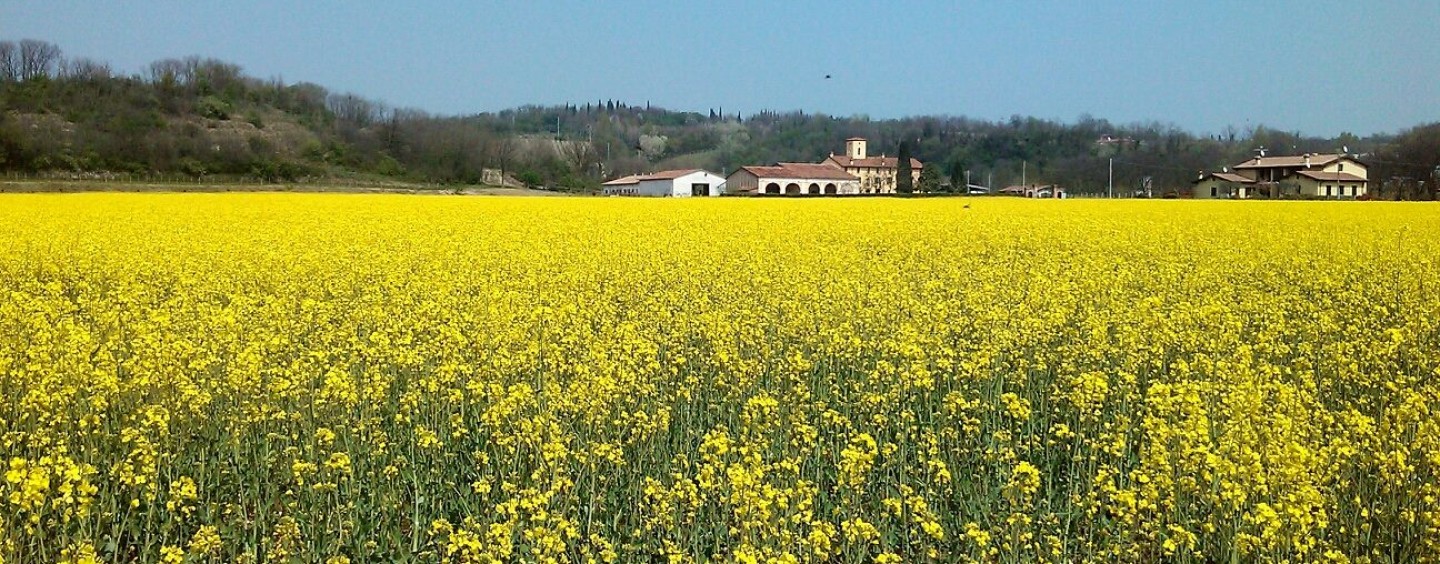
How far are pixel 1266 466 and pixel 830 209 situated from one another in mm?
27975

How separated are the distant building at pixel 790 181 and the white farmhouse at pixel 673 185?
194 centimetres

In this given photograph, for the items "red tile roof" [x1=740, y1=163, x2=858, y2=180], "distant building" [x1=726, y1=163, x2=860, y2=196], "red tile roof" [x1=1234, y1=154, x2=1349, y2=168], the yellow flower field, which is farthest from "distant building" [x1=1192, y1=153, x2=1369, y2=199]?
the yellow flower field

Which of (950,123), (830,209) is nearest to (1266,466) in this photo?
(830,209)

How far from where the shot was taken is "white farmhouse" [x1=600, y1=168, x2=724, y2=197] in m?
76.9

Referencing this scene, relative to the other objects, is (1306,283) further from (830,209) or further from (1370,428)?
(830,209)

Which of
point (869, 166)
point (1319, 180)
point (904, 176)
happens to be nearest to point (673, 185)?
point (904, 176)

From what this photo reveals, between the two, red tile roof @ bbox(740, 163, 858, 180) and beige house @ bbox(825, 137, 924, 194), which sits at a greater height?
beige house @ bbox(825, 137, 924, 194)

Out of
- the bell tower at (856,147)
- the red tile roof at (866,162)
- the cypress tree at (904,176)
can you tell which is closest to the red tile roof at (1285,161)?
the cypress tree at (904,176)

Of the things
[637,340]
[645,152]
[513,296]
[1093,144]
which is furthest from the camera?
[645,152]

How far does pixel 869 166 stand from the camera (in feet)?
374

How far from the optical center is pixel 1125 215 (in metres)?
28.1

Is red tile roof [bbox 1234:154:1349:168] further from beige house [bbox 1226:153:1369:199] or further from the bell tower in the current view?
the bell tower

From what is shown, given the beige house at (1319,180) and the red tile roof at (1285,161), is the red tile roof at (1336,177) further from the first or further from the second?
the red tile roof at (1285,161)

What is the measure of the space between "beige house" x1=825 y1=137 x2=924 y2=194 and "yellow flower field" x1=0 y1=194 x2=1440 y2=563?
85.5 metres
